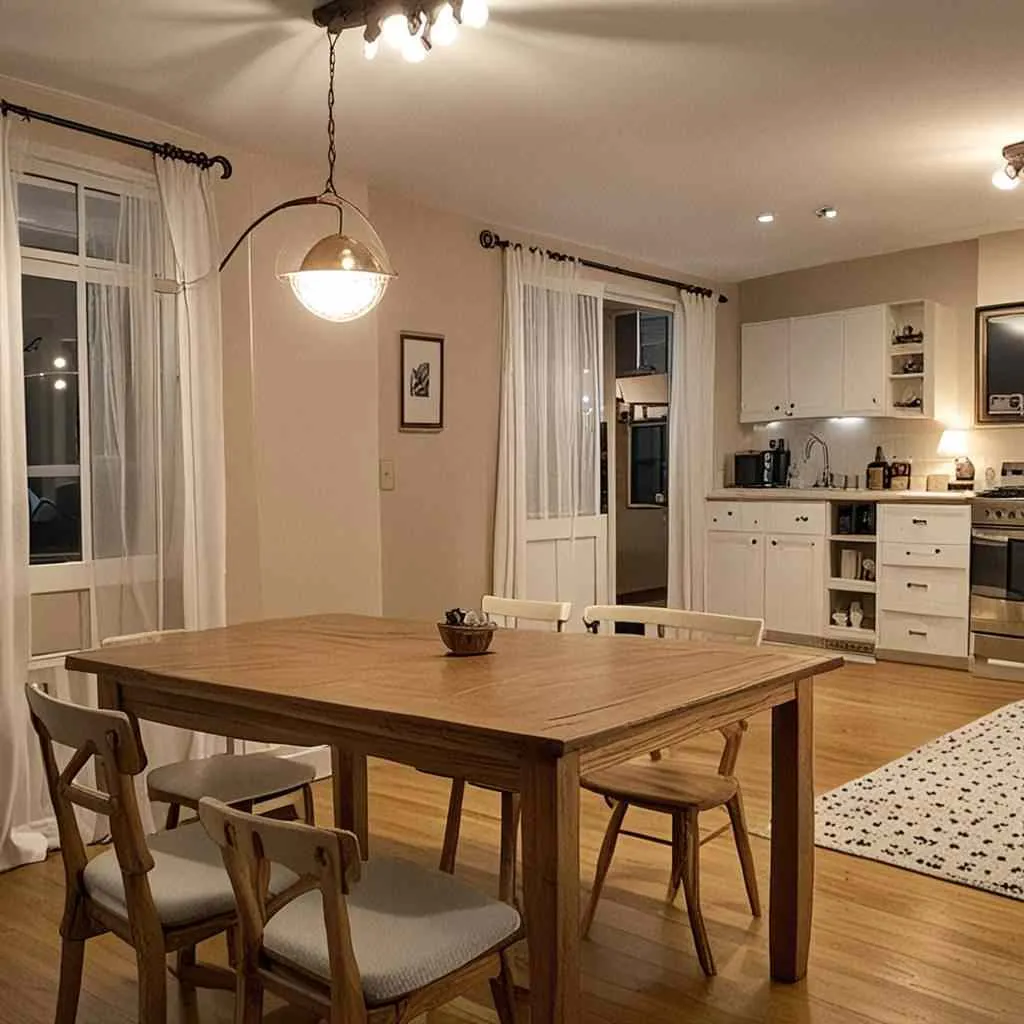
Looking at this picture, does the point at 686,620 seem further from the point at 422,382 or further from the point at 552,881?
the point at 422,382

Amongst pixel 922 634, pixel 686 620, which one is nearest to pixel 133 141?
pixel 686 620

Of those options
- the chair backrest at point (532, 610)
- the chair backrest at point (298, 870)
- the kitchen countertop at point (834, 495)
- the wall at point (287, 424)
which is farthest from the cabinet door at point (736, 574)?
the chair backrest at point (298, 870)

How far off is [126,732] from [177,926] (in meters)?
0.40

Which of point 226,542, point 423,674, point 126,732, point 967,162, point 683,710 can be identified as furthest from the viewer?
point 967,162

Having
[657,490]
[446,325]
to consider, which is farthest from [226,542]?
[657,490]

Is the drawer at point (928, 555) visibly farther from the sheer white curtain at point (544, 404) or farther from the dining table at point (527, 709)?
the dining table at point (527, 709)

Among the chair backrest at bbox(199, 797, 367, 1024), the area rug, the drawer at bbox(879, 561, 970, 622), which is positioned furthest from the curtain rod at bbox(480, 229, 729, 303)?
the chair backrest at bbox(199, 797, 367, 1024)

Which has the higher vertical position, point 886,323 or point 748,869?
point 886,323

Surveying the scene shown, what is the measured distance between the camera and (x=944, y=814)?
11.9 feet

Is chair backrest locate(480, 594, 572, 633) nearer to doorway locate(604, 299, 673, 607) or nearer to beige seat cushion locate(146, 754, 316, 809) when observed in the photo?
beige seat cushion locate(146, 754, 316, 809)

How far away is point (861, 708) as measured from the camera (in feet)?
17.0

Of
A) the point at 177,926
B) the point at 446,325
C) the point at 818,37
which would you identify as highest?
the point at 818,37

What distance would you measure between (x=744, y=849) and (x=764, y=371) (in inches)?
188

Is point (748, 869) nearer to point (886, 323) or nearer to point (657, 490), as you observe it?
point (886, 323)
